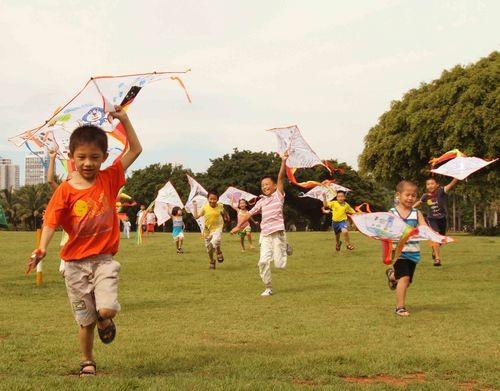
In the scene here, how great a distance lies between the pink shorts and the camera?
5.80 meters

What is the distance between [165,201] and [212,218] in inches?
494

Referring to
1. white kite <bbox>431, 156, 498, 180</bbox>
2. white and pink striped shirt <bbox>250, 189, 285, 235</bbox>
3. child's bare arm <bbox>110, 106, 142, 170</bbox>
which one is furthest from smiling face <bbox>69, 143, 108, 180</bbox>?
white kite <bbox>431, 156, 498, 180</bbox>

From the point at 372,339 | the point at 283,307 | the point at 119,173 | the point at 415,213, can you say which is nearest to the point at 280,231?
the point at 283,307

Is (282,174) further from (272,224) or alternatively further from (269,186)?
(272,224)

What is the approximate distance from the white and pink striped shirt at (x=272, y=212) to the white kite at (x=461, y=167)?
13.0 feet

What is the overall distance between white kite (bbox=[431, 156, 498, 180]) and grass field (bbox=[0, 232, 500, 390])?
2337mm

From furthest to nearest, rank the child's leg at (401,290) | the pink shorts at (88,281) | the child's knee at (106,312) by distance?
the child's leg at (401,290) → the pink shorts at (88,281) → the child's knee at (106,312)

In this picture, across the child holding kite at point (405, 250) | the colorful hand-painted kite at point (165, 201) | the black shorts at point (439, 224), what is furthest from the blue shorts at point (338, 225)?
the child holding kite at point (405, 250)

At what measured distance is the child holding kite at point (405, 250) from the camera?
31.7 feet

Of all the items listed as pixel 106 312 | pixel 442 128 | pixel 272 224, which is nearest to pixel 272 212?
pixel 272 224

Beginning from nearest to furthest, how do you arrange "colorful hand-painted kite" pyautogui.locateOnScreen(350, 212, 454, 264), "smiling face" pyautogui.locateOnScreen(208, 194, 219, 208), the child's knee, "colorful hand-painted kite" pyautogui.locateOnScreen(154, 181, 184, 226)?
the child's knee, "colorful hand-painted kite" pyautogui.locateOnScreen(350, 212, 454, 264), "smiling face" pyautogui.locateOnScreen(208, 194, 219, 208), "colorful hand-painted kite" pyautogui.locateOnScreen(154, 181, 184, 226)

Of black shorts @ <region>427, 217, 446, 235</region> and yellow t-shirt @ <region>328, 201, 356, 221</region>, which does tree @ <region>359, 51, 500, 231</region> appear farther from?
black shorts @ <region>427, 217, 446, 235</region>

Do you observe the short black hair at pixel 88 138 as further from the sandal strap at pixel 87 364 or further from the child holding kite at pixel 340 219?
the child holding kite at pixel 340 219

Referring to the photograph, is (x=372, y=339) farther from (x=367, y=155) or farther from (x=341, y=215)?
(x=367, y=155)
